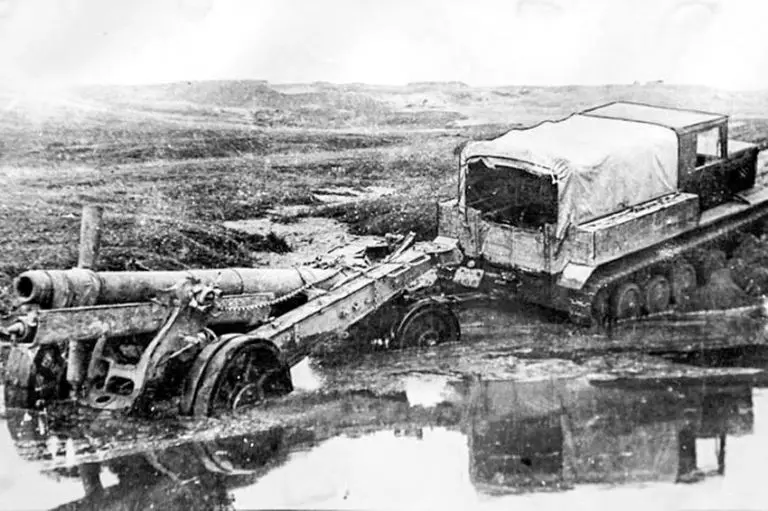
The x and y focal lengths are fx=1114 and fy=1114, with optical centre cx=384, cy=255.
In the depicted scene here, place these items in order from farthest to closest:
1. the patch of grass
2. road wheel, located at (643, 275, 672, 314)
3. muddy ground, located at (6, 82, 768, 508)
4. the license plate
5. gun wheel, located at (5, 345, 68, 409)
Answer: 1. the patch of grass
2. road wheel, located at (643, 275, 672, 314)
3. the license plate
4. muddy ground, located at (6, 82, 768, 508)
5. gun wheel, located at (5, 345, 68, 409)

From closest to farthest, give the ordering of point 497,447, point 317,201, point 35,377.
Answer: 1. point 497,447
2. point 35,377
3. point 317,201

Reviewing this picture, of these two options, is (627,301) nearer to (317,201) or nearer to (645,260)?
(645,260)

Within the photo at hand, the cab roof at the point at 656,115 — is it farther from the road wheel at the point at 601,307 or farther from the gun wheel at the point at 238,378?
the gun wheel at the point at 238,378

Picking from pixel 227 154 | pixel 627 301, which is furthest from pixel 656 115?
pixel 227 154

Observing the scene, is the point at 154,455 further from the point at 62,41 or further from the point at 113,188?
the point at 62,41

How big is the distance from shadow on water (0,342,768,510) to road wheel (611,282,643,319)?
1.50m

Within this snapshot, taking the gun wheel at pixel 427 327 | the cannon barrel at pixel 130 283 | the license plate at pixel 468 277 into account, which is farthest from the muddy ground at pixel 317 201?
the cannon barrel at pixel 130 283

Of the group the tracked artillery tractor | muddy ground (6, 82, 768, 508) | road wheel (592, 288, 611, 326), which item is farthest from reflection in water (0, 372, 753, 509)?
road wheel (592, 288, 611, 326)

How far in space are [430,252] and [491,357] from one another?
1.13 metres

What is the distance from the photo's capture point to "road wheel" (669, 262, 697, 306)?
1080 centimetres

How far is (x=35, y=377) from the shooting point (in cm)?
868

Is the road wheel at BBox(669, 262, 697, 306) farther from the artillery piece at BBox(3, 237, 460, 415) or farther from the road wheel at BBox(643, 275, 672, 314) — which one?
the artillery piece at BBox(3, 237, 460, 415)

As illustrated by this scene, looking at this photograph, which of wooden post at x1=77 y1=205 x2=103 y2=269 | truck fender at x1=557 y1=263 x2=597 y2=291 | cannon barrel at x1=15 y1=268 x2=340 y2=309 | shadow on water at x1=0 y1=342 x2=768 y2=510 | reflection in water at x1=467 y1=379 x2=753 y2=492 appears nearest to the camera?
shadow on water at x1=0 y1=342 x2=768 y2=510

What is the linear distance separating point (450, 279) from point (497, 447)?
9.17 ft
